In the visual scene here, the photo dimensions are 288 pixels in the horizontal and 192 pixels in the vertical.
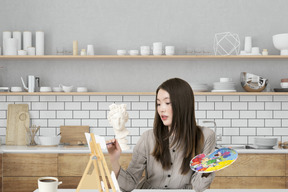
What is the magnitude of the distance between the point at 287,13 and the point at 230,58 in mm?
992

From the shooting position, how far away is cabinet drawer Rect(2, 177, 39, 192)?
12.2ft

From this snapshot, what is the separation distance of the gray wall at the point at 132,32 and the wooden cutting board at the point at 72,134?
540 millimetres

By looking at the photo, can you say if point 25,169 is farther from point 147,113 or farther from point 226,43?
point 226,43

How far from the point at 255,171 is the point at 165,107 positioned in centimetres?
210

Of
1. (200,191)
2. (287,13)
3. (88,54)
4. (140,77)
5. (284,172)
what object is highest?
(287,13)

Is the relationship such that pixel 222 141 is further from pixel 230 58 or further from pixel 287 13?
pixel 287 13

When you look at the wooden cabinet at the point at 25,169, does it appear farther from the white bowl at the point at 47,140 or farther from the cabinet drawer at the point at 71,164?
the white bowl at the point at 47,140

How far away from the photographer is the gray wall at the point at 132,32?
4402mm

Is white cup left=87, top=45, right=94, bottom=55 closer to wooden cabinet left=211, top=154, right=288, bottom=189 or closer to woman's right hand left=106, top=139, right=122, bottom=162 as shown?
wooden cabinet left=211, top=154, right=288, bottom=189

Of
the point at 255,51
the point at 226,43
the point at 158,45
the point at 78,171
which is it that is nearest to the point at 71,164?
the point at 78,171

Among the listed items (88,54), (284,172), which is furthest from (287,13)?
(88,54)

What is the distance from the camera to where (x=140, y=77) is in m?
4.41

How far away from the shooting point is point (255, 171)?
371cm

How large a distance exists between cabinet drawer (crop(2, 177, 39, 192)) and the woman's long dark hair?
6.82ft
